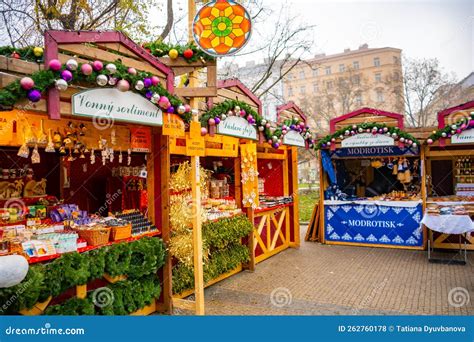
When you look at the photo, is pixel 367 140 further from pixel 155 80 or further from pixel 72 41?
pixel 72 41

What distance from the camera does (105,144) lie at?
19.5ft

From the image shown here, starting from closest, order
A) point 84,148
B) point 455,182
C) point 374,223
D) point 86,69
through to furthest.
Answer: point 86,69, point 84,148, point 374,223, point 455,182

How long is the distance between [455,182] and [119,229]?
10555mm

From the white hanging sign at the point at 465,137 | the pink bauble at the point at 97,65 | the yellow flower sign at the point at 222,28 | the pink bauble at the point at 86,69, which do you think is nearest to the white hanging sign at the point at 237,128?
the yellow flower sign at the point at 222,28

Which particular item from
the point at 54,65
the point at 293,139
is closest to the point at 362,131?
the point at 293,139

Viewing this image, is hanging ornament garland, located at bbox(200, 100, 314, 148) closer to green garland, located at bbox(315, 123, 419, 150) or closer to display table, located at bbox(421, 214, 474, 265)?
green garland, located at bbox(315, 123, 419, 150)

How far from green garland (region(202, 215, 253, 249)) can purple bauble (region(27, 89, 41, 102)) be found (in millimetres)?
3493

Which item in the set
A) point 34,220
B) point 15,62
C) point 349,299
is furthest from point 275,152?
point 15,62

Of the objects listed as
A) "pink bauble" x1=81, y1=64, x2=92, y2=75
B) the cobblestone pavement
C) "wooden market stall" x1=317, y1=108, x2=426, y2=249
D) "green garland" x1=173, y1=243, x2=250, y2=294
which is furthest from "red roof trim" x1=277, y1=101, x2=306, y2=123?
"pink bauble" x1=81, y1=64, x2=92, y2=75

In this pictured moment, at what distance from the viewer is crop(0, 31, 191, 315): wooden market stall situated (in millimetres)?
3641

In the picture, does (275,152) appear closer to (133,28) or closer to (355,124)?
(355,124)

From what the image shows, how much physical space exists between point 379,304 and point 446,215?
11.1ft

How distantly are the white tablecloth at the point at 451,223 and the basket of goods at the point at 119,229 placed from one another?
633 cm

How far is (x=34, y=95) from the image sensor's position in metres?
3.38
